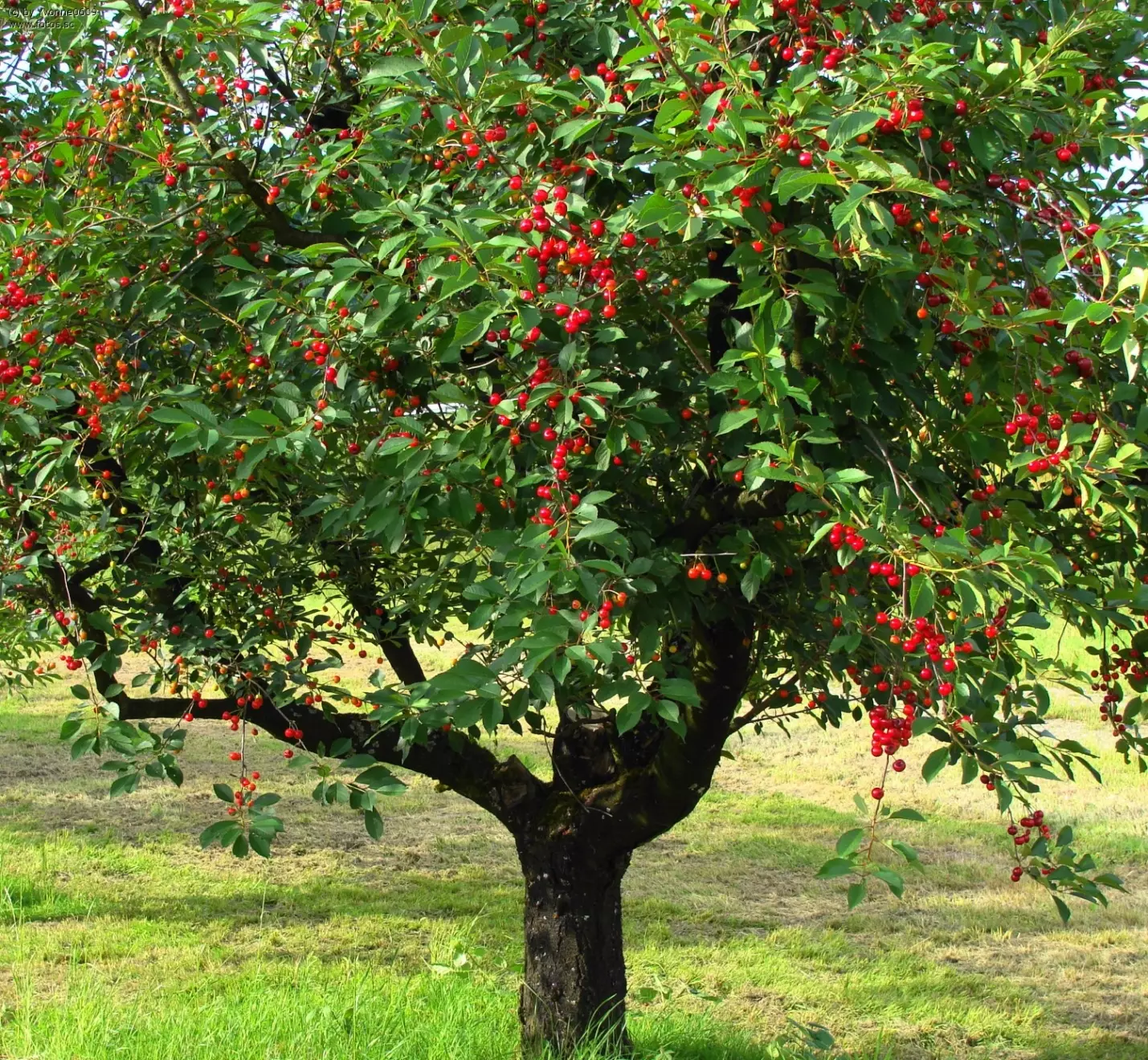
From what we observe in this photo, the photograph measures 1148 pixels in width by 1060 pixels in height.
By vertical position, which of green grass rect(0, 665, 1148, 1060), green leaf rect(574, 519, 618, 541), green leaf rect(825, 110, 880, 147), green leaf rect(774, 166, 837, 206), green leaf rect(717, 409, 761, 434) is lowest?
green grass rect(0, 665, 1148, 1060)

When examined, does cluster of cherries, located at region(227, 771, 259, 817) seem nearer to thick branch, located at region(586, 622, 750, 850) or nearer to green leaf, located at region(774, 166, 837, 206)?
thick branch, located at region(586, 622, 750, 850)

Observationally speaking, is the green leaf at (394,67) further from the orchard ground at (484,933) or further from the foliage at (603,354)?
the orchard ground at (484,933)

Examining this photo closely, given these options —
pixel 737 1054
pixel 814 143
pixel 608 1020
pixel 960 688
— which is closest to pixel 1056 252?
pixel 814 143

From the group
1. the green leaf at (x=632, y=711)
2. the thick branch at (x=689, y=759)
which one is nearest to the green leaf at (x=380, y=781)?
the green leaf at (x=632, y=711)

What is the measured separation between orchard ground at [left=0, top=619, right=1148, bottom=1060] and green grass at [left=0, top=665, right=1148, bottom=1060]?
0.07 ft

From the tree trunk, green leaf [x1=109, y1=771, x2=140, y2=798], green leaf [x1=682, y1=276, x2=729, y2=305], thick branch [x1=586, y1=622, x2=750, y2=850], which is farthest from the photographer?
the tree trunk

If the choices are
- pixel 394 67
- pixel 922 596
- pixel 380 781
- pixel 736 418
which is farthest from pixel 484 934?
pixel 394 67

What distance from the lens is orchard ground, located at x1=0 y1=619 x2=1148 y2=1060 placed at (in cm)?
480

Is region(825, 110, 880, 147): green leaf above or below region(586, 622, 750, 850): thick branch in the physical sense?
above

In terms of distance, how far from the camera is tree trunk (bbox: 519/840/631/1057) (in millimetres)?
4480

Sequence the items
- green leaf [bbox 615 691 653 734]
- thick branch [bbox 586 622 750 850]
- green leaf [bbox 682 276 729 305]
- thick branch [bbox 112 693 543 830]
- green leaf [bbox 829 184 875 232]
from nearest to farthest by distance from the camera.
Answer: green leaf [bbox 829 184 875 232]
green leaf [bbox 615 691 653 734]
green leaf [bbox 682 276 729 305]
thick branch [bbox 586 622 750 850]
thick branch [bbox 112 693 543 830]

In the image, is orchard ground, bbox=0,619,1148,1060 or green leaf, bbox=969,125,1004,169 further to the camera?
orchard ground, bbox=0,619,1148,1060

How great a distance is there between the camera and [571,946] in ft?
14.8

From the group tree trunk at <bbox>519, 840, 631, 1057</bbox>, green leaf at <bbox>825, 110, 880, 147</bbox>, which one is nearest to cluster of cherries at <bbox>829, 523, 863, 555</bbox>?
green leaf at <bbox>825, 110, 880, 147</bbox>
